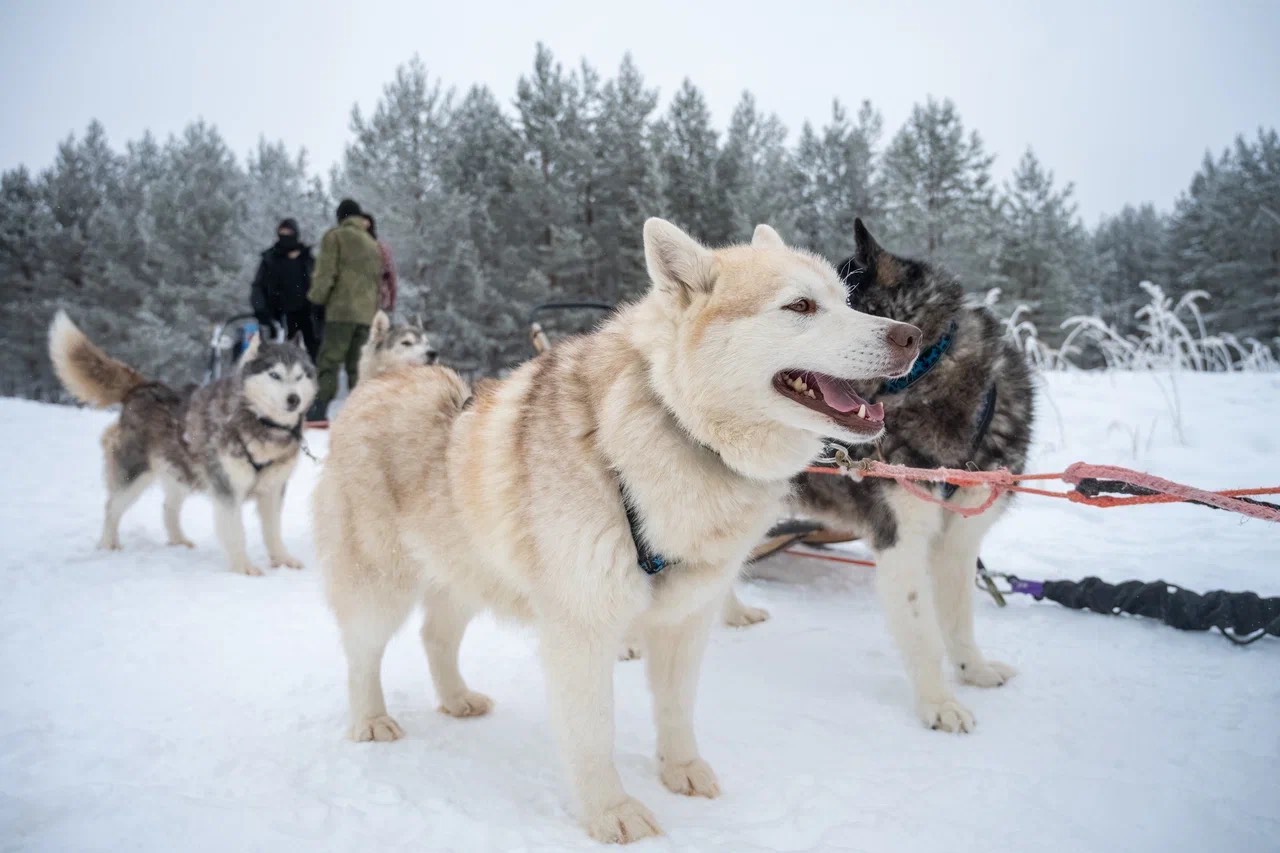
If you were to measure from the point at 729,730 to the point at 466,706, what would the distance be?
100cm

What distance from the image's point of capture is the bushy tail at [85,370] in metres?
5.75

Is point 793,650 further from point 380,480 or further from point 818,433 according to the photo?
point 380,480

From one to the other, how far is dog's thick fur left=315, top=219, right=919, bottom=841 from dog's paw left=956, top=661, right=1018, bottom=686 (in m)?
1.30

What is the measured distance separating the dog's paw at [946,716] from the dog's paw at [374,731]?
1.89 m

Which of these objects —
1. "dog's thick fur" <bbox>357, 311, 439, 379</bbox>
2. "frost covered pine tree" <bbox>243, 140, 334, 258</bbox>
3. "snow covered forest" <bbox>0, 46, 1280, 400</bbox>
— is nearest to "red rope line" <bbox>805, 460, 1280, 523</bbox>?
"dog's thick fur" <bbox>357, 311, 439, 379</bbox>

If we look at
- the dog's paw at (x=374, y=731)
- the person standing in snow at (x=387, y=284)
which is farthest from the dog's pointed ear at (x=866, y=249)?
the person standing in snow at (x=387, y=284)

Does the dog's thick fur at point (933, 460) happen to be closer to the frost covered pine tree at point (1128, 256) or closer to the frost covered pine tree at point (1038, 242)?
the frost covered pine tree at point (1038, 242)

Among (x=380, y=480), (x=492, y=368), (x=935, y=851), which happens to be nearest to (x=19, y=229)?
(x=492, y=368)

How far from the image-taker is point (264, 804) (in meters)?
1.98

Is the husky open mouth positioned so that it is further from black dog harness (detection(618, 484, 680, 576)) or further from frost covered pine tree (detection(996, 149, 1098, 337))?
frost covered pine tree (detection(996, 149, 1098, 337))

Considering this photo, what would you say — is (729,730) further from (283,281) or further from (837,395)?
(283,281)

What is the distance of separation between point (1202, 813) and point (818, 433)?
148 cm

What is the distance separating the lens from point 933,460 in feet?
9.21

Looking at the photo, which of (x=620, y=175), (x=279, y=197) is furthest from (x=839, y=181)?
(x=279, y=197)
